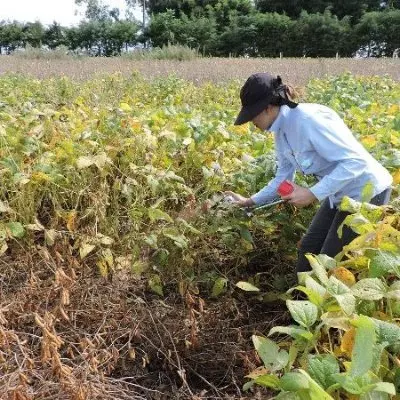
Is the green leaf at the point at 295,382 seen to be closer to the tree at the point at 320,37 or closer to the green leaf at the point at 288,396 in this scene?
the green leaf at the point at 288,396

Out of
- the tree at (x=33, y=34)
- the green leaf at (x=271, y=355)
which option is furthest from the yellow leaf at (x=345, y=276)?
the tree at (x=33, y=34)

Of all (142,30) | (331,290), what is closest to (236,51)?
(142,30)

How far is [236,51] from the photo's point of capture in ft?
110

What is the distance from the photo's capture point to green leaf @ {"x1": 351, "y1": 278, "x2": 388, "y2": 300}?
119cm

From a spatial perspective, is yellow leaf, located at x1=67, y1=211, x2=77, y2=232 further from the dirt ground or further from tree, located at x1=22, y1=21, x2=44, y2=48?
tree, located at x1=22, y1=21, x2=44, y2=48

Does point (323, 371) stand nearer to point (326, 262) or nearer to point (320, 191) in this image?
point (326, 262)

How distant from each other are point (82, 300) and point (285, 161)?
1.07 meters

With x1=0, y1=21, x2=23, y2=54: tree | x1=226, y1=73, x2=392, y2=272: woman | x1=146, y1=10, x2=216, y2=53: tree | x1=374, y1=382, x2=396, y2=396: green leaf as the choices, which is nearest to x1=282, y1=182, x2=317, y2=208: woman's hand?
x1=226, y1=73, x2=392, y2=272: woman

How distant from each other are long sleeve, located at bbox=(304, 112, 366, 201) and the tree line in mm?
28308

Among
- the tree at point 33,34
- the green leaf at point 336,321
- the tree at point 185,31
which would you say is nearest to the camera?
the green leaf at point 336,321

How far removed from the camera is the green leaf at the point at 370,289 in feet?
3.90

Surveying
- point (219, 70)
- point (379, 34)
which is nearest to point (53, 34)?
point (379, 34)

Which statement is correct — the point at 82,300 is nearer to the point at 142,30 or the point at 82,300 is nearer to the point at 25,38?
the point at 142,30

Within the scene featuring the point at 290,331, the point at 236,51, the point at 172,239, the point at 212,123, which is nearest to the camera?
the point at 290,331
